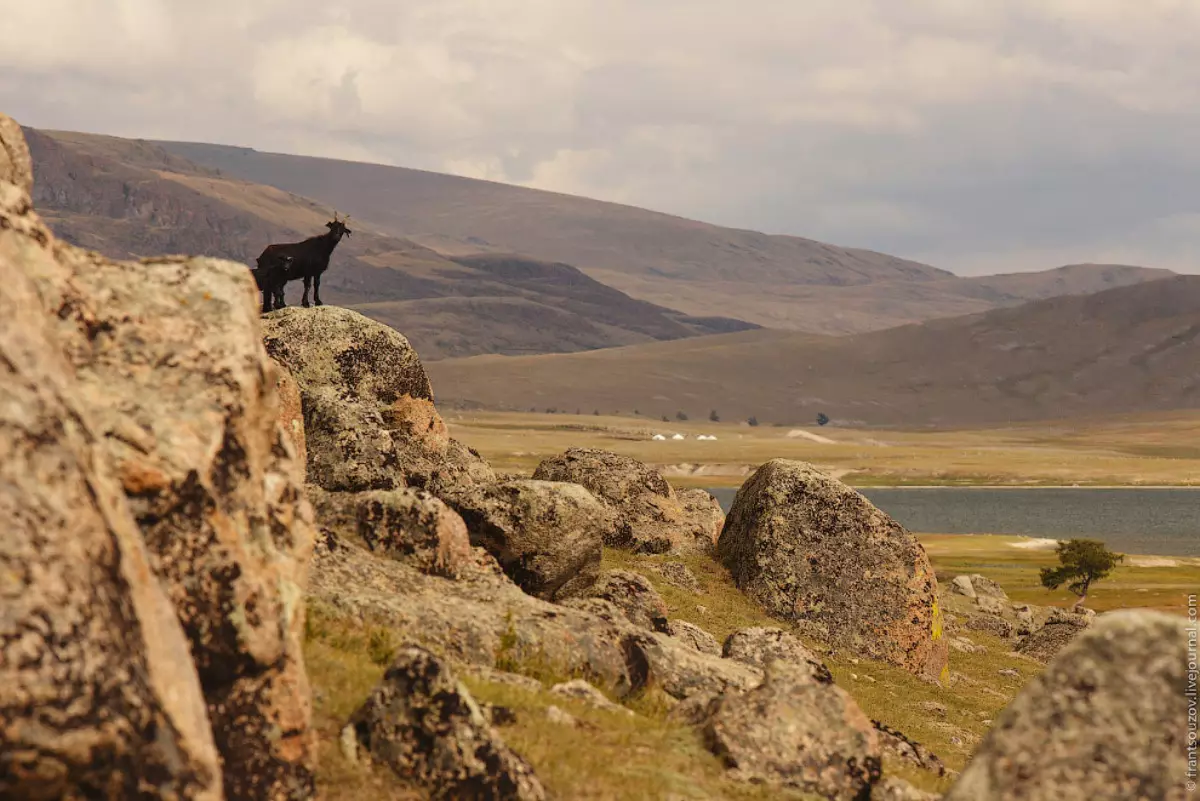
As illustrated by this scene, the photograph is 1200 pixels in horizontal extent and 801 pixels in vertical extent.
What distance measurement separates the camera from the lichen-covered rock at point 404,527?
2066cm

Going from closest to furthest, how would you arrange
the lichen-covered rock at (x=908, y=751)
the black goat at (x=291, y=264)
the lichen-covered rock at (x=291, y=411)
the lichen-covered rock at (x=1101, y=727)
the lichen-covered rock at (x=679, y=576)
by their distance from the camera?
the lichen-covered rock at (x=1101, y=727), the lichen-covered rock at (x=908, y=751), the lichen-covered rock at (x=291, y=411), the black goat at (x=291, y=264), the lichen-covered rock at (x=679, y=576)

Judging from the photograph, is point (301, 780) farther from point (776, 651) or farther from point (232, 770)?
point (776, 651)

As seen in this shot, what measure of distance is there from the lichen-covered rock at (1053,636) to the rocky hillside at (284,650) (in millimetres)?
28628

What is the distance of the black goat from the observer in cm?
3625

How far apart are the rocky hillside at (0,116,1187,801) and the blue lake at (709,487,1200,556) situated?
11251 centimetres

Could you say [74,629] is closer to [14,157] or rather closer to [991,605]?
[14,157]

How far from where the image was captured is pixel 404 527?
823 inches

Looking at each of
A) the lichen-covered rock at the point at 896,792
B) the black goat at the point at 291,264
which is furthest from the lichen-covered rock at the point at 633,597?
the black goat at the point at 291,264

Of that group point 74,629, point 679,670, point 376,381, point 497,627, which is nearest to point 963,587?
point 376,381

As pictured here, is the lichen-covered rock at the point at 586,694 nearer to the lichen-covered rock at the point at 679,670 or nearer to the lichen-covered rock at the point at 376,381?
the lichen-covered rock at the point at 679,670

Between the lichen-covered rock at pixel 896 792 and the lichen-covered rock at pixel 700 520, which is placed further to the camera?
the lichen-covered rock at pixel 700 520

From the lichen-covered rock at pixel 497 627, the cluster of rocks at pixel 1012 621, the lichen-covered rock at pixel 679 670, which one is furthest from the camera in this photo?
the cluster of rocks at pixel 1012 621

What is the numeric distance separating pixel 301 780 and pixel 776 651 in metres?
15.5

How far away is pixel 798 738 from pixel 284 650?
22.3ft
